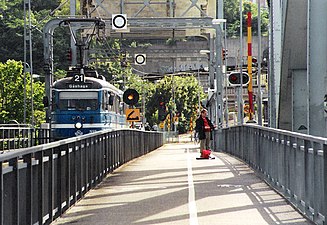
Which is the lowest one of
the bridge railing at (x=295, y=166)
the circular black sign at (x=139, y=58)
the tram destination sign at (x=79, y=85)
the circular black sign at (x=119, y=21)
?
the bridge railing at (x=295, y=166)

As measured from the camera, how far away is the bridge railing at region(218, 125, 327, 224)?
13.7 meters

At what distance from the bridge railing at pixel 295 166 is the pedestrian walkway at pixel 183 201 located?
0.89 feet

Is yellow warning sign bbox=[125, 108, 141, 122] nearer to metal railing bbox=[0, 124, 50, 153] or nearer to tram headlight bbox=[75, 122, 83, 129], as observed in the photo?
metal railing bbox=[0, 124, 50, 153]

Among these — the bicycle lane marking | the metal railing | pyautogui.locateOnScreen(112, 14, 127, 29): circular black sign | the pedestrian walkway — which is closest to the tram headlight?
the metal railing

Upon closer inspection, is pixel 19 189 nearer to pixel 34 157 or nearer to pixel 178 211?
pixel 34 157

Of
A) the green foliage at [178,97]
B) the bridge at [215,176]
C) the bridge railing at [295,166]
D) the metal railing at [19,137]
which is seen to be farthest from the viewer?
the green foliage at [178,97]

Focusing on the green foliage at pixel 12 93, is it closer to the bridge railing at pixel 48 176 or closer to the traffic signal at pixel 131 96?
the traffic signal at pixel 131 96

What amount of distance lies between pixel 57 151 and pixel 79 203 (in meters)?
2.65

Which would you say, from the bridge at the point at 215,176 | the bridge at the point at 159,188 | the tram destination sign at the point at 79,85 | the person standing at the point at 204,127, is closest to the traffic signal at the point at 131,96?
the tram destination sign at the point at 79,85

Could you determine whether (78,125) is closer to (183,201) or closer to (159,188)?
(159,188)

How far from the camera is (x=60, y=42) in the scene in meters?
96.6

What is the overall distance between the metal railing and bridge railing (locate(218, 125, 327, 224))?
18.4m

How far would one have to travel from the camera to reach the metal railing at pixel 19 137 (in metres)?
42.9

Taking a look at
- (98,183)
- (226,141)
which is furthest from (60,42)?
(98,183)
